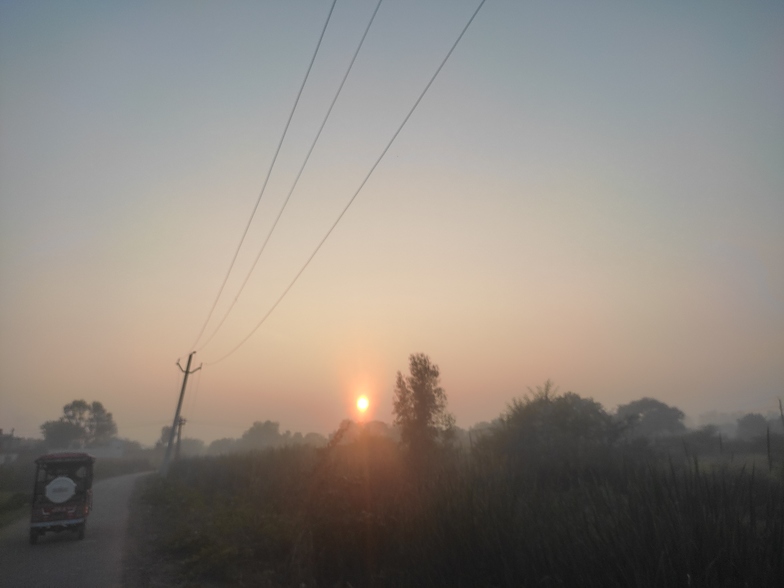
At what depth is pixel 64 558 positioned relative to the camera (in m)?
14.9

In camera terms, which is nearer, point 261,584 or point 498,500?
point 498,500

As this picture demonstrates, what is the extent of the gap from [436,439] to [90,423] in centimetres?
15327

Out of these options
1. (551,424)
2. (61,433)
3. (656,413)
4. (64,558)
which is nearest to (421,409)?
(551,424)

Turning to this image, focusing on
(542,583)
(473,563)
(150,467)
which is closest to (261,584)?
(473,563)

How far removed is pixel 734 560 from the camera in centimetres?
507

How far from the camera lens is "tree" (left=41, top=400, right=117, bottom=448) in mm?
141000

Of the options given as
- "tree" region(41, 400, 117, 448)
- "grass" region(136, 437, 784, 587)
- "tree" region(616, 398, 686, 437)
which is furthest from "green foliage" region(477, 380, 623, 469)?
"tree" region(41, 400, 117, 448)

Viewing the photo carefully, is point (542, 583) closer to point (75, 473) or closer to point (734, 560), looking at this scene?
point (734, 560)

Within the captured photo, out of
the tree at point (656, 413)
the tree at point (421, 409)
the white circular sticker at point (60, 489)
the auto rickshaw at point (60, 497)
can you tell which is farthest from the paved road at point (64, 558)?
the tree at point (656, 413)

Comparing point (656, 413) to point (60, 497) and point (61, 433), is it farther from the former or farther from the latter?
point (61, 433)

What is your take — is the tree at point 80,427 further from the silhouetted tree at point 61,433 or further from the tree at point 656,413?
the tree at point 656,413

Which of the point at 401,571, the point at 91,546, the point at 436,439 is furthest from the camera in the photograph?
the point at 436,439

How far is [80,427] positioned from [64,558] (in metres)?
156

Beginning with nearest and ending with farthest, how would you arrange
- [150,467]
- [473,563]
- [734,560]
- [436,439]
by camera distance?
[734,560]
[473,563]
[436,439]
[150,467]
